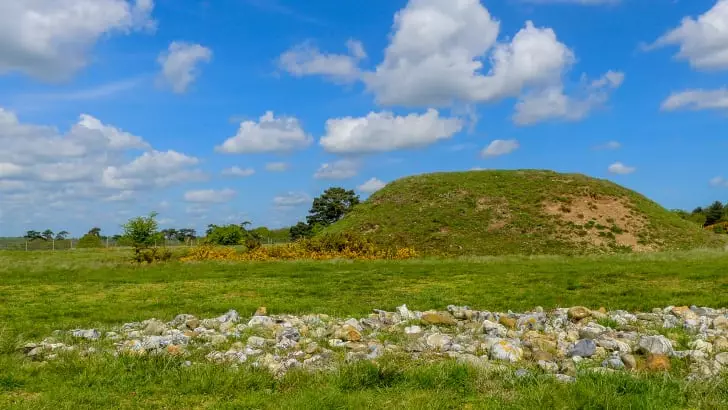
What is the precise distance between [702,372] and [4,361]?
9.63 meters

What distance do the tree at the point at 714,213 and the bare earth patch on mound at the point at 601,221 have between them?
138 feet

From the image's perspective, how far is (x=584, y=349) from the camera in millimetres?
8062

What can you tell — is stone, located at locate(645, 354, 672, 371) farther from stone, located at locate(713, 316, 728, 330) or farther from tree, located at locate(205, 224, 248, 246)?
tree, located at locate(205, 224, 248, 246)

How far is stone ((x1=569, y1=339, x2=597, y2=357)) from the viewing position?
26.3 feet

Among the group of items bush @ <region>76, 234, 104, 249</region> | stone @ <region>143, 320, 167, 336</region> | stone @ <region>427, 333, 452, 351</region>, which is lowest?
stone @ <region>427, 333, 452, 351</region>

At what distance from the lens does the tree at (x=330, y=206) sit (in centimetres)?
8401

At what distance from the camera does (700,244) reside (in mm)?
46812

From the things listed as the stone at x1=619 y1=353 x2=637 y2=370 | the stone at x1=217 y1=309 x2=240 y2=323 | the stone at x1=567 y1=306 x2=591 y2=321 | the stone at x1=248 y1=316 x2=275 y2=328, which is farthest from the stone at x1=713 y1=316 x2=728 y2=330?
the stone at x1=217 y1=309 x2=240 y2=323

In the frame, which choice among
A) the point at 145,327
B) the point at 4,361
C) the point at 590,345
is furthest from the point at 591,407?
the point at 145,327

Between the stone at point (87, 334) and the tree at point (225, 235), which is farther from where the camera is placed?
the tree at point (225, 235)

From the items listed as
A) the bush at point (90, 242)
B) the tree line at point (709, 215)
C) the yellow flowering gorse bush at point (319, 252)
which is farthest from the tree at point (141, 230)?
the tree line at point (709, 215)

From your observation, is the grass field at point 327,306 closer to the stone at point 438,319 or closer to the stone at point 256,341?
the stone at point 256,341

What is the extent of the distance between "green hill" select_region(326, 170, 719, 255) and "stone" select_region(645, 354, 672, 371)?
116ft

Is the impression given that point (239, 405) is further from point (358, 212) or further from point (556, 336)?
point (358, 212)
